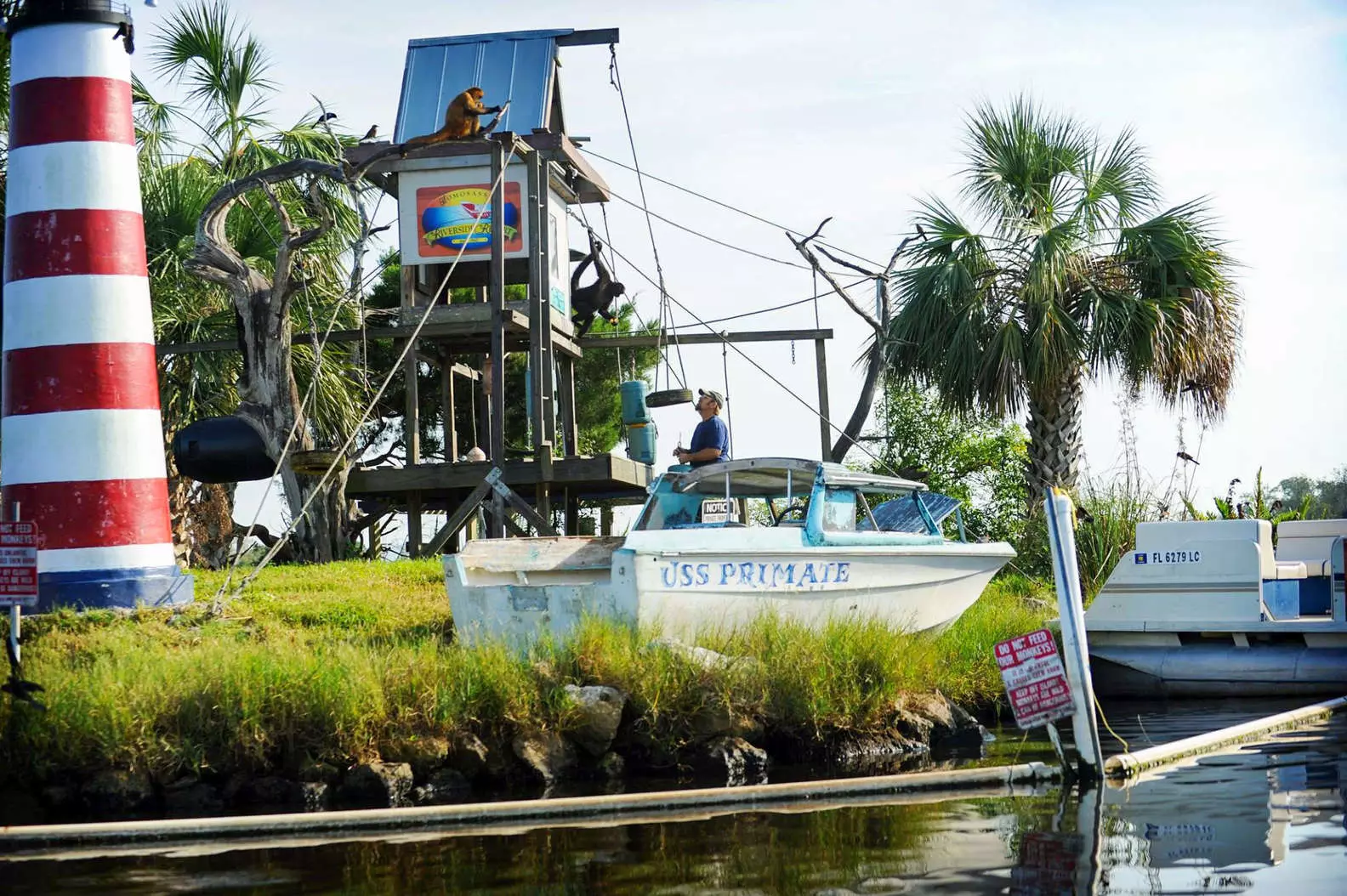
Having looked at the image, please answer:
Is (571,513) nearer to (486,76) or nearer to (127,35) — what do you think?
(486,76)

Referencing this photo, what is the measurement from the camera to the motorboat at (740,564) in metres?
11.7

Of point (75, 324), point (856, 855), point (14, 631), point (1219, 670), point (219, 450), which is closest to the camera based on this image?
point (856, 855)

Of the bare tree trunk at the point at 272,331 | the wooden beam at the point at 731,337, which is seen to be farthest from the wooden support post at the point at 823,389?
the bare tree trunk at the point at 272,331

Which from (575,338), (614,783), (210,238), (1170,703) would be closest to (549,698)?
(614,783)

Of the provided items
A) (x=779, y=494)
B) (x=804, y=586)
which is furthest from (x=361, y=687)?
(x=779, y=494)

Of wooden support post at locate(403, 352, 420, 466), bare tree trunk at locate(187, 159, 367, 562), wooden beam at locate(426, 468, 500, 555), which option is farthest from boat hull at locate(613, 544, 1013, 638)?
wooden support post at locate(403, 352, 420, 466)

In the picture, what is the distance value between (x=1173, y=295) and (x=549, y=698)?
12.5 metres

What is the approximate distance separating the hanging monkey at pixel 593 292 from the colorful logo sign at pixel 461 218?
6.69 feet

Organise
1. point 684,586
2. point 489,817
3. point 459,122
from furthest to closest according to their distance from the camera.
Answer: point 459,122 → point 684,586 → point 489,817

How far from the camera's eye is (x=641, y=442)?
757 inches

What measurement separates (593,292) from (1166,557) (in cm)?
902

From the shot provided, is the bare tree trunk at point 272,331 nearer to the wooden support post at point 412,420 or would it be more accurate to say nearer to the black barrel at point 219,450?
the black barrel at point 219,450

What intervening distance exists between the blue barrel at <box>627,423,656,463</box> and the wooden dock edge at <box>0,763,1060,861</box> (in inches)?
409

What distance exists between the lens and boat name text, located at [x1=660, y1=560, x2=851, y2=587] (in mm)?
11805
